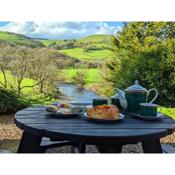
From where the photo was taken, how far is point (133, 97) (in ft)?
7.97

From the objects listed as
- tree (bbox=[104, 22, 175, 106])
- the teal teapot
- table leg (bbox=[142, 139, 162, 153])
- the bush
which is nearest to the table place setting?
the teal teapot

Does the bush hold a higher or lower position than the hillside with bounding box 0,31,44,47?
lower

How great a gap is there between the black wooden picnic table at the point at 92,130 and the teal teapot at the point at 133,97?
7 centimetres

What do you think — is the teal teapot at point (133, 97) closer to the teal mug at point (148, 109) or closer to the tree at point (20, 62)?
the teal mug at point (148, 109)

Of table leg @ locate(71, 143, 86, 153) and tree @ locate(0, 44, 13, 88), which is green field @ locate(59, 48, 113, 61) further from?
table leg @ locate(71, 143, 86, 153)

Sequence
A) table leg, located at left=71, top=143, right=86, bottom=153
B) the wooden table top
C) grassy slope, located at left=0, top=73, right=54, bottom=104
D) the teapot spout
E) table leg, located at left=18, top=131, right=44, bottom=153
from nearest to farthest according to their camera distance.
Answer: the wooden table top, table leg, located at left=18, top=131, right=44, bottom=153, the teapot spout, table leg, located at left=71, top=143, right=86, bottom=153, grassy slope, located at left=0, top=73, right=54, bottom=104

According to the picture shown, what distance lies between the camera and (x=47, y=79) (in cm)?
495

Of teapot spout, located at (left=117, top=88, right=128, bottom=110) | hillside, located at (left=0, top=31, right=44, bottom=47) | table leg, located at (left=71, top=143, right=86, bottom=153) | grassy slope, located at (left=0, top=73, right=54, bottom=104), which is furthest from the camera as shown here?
grassy slope, located at (left=0, top=73, right=54, bottom=104)

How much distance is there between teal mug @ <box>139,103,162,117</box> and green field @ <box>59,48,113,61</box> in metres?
2.62

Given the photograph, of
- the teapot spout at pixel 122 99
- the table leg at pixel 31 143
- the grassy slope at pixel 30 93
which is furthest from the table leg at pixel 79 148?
the grassy slope at pixel 30 93

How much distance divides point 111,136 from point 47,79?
3160 mm

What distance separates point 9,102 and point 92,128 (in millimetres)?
3261

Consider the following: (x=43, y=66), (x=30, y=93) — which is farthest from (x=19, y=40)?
Result: (x=30, y=93)

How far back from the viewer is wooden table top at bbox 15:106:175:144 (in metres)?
1.90
